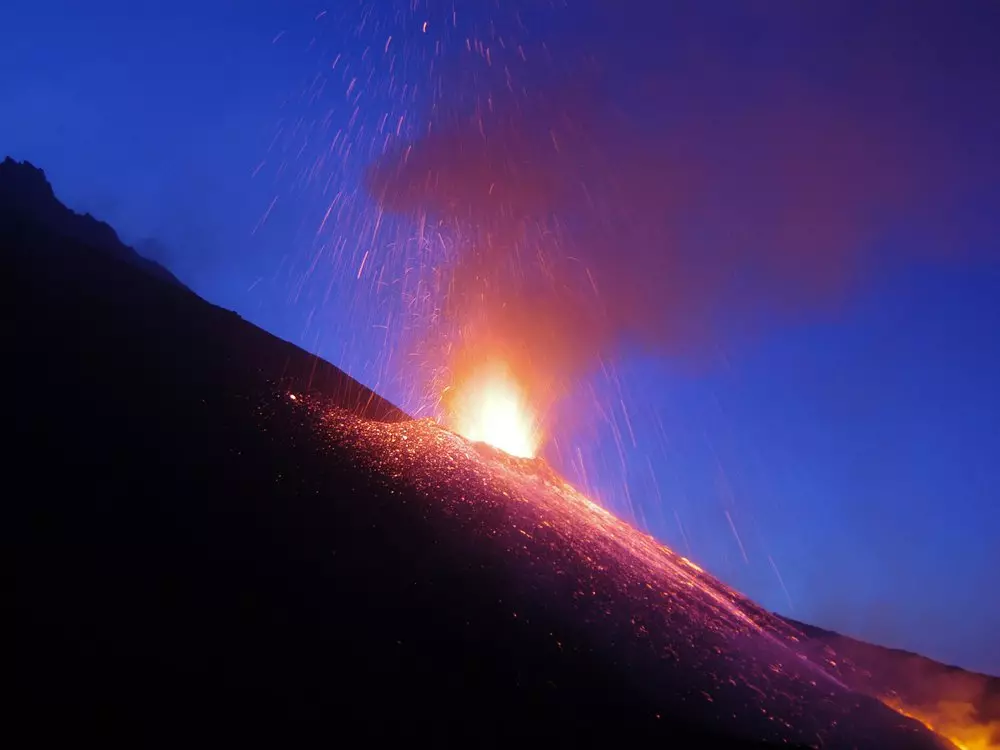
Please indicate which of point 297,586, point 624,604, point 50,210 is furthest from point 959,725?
point 50,210

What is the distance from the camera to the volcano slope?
29.4ft

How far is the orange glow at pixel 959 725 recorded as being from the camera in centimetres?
2458

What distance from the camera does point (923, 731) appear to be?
18641mm

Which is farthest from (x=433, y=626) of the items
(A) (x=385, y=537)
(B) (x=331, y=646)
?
(A) (x=385, y=537)

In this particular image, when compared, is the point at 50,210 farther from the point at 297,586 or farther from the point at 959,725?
the point at 959,725

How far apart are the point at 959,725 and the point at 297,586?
31381mm

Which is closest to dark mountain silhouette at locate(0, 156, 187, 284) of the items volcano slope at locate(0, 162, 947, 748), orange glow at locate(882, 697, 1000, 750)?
volcano slope at locate(0, 162, 947, 748)

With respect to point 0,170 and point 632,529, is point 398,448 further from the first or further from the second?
point 0,170

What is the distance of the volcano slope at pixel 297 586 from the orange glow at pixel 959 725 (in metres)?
6.84

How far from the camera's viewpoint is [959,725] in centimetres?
2667

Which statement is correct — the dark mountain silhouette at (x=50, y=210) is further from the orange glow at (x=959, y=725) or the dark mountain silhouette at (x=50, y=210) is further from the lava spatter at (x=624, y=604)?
the orange glow at (x=959, y=725)

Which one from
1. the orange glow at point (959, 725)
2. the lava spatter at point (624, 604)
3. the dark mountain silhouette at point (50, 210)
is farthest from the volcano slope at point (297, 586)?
the dark mountain silhouette at point (50, 210)

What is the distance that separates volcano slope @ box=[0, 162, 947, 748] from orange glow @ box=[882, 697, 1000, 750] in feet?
22.4

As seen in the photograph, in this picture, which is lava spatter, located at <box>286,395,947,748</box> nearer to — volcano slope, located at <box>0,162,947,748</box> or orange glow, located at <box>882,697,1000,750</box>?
volcano slope, located at <box>0,162,947,748</box>
